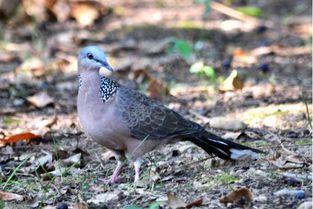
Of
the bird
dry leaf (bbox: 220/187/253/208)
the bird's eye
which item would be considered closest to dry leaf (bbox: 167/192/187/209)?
dry leaf (bbox: 220/187/253/208)

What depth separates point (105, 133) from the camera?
4.87 metres

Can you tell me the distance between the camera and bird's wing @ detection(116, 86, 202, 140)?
504 cm

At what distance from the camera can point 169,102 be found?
739 centimetres

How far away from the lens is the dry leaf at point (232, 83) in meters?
7.23

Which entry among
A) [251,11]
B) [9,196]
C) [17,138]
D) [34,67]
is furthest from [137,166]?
[251,11]

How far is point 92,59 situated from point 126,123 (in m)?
0.46

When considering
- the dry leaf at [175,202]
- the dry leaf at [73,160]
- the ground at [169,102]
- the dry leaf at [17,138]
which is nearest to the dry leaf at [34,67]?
the ground at [169,102]

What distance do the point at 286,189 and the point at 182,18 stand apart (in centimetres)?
Result: 647

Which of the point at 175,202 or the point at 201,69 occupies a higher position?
the point at 201,69

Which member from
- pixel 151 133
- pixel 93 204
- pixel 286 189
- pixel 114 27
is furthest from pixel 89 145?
pixel 114 27

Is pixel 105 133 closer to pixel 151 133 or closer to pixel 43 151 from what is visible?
pixel 151 133

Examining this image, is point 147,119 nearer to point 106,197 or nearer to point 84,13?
point 106,197

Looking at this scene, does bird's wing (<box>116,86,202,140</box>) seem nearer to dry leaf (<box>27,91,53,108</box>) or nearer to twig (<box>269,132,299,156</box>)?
twig (<box>269,132,299,156</box>)

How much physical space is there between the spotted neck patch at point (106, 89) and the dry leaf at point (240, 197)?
1.14 metres
